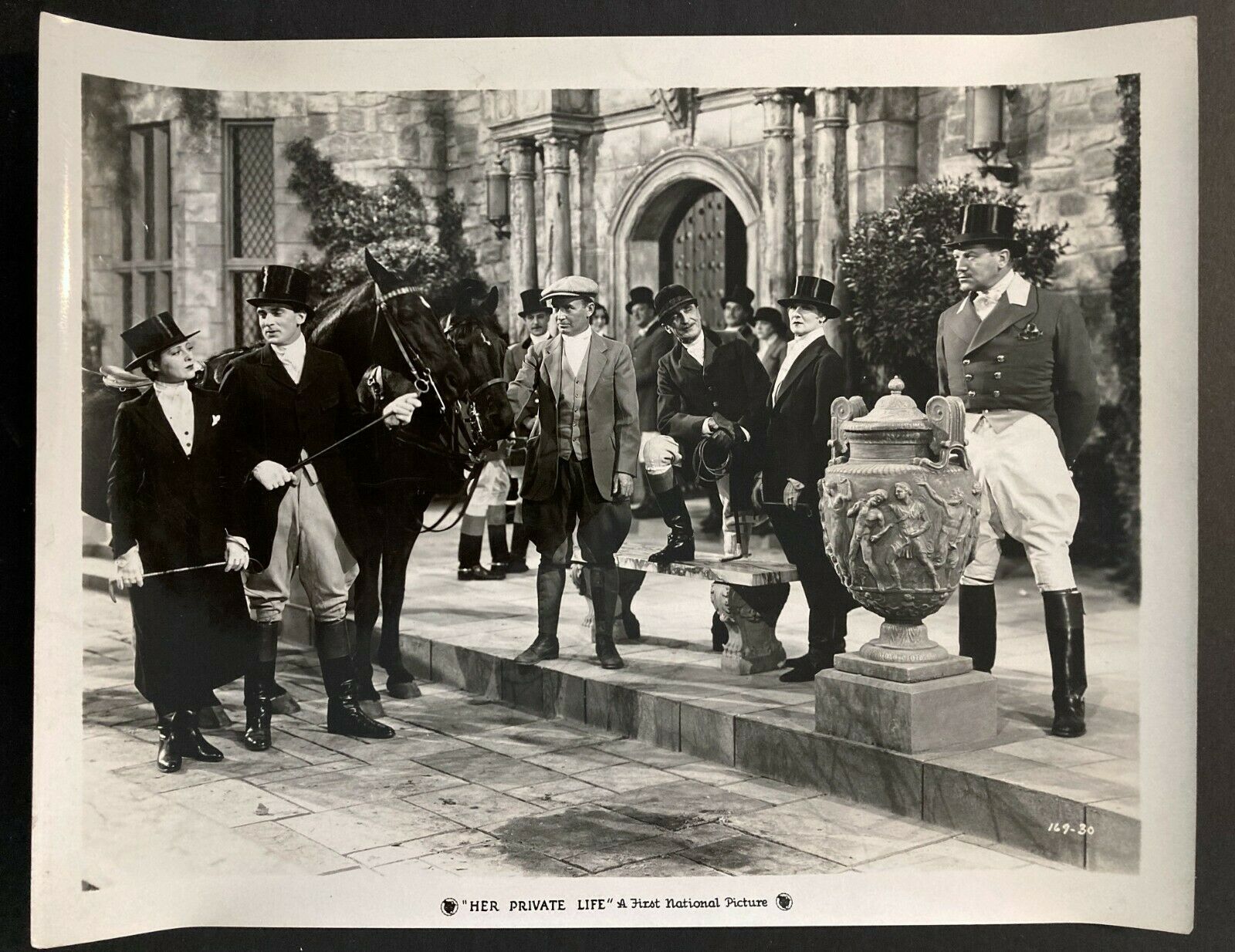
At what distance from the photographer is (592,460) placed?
408 centimetres

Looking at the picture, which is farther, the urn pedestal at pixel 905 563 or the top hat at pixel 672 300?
the top hat at pixel 672 300

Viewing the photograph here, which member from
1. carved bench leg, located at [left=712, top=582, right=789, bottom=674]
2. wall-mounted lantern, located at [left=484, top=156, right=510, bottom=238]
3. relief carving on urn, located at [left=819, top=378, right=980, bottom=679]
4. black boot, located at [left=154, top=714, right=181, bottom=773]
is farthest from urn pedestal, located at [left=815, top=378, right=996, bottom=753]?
black boot, located at [left=154, top=714, right=181, bottom=773]

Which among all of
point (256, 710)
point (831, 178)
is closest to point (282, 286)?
point (256, 710)

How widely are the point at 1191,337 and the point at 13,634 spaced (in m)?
3.38

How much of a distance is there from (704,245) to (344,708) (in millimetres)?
1894

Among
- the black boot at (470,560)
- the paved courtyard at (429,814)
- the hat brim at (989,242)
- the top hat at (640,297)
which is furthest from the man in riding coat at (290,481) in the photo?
the hat brim at (989,242)

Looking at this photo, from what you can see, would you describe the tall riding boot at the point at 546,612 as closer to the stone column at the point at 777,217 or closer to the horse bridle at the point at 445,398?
the horse bridle at the point at 445,398

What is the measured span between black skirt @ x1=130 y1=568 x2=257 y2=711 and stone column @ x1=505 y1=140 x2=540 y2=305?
1.19 metres

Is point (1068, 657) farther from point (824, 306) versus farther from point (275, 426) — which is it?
point (275, 426)

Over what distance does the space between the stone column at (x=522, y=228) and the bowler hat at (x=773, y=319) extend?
716 millimetres

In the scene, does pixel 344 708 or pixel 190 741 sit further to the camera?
pixel 344 708

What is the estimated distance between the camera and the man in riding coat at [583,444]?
4.06m

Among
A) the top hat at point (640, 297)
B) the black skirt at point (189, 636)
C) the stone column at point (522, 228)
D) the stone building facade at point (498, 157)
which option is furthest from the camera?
the top hat at point (640, 297)

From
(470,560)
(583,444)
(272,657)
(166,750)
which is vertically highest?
(583,444)
